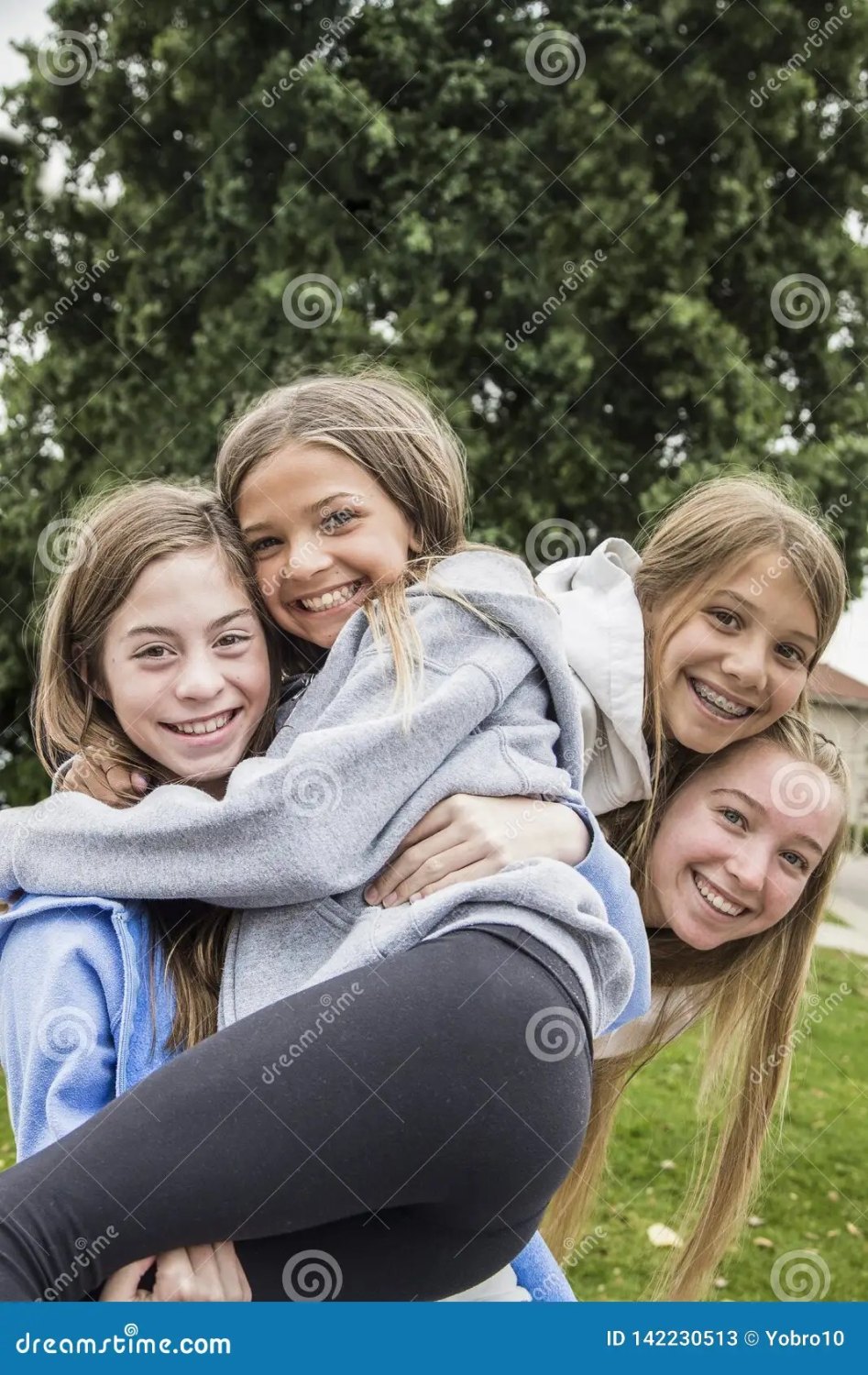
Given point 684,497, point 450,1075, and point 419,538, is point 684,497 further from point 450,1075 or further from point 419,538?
point 450,1075

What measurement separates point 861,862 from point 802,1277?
22.2 ft

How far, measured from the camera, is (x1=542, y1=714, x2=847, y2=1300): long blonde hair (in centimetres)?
215

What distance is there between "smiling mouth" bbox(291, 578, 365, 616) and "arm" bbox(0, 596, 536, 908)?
149 mm

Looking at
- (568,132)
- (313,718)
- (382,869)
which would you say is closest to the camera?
(382,869)

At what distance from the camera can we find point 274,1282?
1266 millimetres

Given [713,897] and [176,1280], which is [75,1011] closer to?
[176,1280]

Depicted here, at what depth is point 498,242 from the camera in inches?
305

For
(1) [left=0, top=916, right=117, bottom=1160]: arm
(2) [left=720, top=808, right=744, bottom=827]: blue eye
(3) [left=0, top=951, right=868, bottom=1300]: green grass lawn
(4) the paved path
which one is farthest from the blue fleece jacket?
(4) the paved path

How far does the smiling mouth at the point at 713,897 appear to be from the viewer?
6.50ft

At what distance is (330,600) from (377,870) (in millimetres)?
389

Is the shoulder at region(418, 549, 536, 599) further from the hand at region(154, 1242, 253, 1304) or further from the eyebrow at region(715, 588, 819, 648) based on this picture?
the hand at region(154, 1242, 253, 1304)

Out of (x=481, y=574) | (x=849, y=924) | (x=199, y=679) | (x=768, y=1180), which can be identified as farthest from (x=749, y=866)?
(x=849, y=924)

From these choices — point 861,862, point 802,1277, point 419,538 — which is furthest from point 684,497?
point 861,862

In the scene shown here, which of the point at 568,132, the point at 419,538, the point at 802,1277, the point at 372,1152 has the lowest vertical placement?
the point at 802,1277
